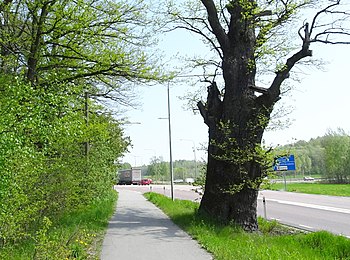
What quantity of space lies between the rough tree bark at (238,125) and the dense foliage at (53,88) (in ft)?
10.00

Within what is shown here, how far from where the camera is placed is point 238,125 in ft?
48.6

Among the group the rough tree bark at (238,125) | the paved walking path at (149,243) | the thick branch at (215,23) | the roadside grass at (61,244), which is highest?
the thick branch at (215,23)

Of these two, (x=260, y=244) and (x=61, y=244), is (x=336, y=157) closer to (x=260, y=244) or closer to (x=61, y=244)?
(x=260, y=244)

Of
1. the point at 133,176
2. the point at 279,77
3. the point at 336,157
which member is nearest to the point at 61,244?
the point at 279,77

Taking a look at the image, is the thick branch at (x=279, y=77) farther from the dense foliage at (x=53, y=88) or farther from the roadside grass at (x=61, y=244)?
the roadside grass at (x=61, y=244)

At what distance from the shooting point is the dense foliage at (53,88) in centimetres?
793

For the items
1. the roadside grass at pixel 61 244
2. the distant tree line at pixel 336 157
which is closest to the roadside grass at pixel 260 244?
the roadside grass at pixel 61 244

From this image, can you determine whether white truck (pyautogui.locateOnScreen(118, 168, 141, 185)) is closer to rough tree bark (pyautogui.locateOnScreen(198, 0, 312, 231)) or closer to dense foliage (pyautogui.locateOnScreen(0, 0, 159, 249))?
dense foliage (pyautogui.locateOnScreen(0, 0, 159, 249))

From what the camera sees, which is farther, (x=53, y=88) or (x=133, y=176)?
(x=133, y=176)

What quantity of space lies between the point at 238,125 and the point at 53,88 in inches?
262

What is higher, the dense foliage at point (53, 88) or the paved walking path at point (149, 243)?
the dense foliage at point (53, 88)

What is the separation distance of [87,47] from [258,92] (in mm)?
6257

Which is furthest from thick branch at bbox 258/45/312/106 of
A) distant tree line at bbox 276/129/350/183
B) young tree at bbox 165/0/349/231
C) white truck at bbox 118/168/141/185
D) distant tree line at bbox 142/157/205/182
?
white truck at bbox 118/168/141/185

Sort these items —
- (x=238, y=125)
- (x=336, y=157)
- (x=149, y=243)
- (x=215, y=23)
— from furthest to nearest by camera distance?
(x=336, y=157) < (x=215, y=23) < (x=238, y=125) < (x=149, y=243)
